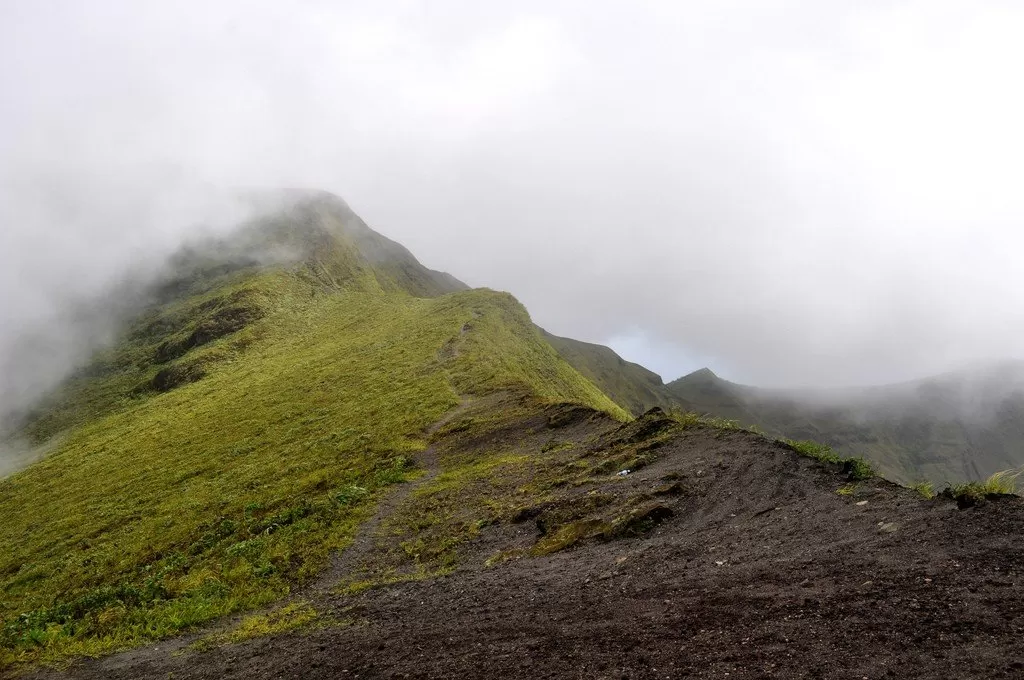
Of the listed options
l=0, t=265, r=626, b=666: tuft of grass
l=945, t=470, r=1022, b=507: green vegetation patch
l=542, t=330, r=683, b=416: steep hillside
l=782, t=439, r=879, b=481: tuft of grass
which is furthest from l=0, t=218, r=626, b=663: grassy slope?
l=542, t=330, r=683, b=416: steep hillside

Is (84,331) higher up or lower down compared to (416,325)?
higher up

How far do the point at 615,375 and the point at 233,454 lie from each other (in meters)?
90.4

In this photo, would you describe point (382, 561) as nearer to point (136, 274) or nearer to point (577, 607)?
point (577, 607)

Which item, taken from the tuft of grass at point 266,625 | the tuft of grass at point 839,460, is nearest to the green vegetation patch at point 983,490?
the tuft of grass at point 839,460

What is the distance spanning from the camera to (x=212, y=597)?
57.1ft

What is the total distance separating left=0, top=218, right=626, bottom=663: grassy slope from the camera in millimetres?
19062

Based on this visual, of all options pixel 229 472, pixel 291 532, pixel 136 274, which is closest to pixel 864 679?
pixel 291 532

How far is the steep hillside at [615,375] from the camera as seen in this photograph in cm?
9798

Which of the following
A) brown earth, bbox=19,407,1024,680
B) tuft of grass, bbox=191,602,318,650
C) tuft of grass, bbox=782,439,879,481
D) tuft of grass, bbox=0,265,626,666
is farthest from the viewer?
tuft of grass, bbox=0,265,626,666

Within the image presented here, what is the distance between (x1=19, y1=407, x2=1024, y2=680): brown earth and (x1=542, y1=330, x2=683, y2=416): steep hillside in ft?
233

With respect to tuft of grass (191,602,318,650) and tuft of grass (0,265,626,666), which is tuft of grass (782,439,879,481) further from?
tuft of grass (0,265,626,666)

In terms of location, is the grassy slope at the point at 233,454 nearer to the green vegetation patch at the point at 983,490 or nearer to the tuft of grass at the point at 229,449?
the tuft of grass at the point at 229,449

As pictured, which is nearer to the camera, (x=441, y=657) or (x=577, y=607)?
(x=441, y=657)

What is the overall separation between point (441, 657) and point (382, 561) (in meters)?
8.97
